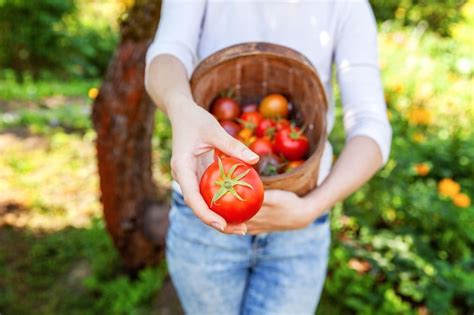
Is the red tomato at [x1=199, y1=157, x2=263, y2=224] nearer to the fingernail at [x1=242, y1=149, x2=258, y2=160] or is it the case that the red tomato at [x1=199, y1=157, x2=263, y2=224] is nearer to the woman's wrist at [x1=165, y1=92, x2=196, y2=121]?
the fingernail at [x1=242, y1=149, x2=258, y2=160]

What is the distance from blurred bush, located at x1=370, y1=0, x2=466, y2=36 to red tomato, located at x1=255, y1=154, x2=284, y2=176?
809cm

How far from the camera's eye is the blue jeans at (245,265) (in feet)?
5.49

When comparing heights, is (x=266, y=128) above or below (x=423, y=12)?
above

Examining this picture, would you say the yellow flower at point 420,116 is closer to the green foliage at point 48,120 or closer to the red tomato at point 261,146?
the red tomato at point 261,146

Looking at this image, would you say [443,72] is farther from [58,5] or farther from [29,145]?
[58,5]

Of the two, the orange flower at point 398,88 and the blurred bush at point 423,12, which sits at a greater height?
the orange flower at point 398,88

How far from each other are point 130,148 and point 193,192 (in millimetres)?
1656

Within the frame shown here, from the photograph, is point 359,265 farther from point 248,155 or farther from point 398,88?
point 248,155

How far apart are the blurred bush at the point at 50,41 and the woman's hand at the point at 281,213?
7112mm

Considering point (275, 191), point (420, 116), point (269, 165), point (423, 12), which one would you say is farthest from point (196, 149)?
point (423, 12)

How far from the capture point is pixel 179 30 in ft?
5.12

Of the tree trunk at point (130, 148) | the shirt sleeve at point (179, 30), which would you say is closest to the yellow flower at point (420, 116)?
the tree trunk at point (130, 148)

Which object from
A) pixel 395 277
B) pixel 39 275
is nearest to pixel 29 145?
pixel 39 275

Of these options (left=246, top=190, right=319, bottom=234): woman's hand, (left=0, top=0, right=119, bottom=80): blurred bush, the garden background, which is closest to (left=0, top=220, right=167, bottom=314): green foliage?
the garden background
